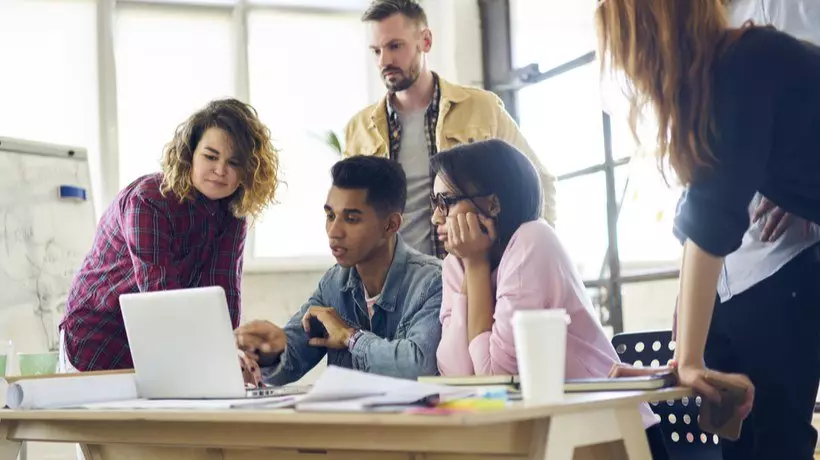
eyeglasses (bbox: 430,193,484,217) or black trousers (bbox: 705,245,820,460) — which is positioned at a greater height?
eyeglasses (bbox: 430,193,484,217)

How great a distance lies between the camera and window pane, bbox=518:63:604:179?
3.59 metres

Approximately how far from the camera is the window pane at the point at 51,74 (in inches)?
147

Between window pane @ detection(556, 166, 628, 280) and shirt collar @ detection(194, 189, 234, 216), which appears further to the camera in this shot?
window pane @ detection(556, 166, 628, 280)

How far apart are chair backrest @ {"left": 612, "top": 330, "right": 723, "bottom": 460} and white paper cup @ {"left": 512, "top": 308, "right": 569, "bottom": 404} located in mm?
516

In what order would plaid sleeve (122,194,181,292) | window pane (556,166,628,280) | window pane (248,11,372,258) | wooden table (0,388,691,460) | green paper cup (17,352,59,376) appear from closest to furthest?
wooden table (0,388,691,460), plaid sleeve (122,194,181,292), green paper cup (17,352,59,376), window pane (556,166,628,280), window pane (248,11,372,258)

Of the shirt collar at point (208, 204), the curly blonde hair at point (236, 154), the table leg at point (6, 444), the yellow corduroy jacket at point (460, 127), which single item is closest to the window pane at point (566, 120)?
the yellow corduroy jacket at point (460, 127)

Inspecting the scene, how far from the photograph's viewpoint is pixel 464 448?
105 cm

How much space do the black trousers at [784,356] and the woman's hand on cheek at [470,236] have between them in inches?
18.9

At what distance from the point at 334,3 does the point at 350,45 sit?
20 cm

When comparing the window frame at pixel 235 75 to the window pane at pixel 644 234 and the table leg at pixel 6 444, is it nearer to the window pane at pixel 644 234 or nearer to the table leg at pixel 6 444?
the window pane at pixel 644 234

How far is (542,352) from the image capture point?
1113 millimetres

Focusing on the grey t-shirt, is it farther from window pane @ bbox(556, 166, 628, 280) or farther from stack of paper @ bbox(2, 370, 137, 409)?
stack of paper @ bbox(2, 370, 137, 409)

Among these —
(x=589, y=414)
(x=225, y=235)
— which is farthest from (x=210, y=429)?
(x=225, y=235)

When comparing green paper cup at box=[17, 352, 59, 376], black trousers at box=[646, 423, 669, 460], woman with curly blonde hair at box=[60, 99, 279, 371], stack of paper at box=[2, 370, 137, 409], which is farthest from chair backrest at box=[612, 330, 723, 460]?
green paper cup at box=[17, 352, 59, 376]
